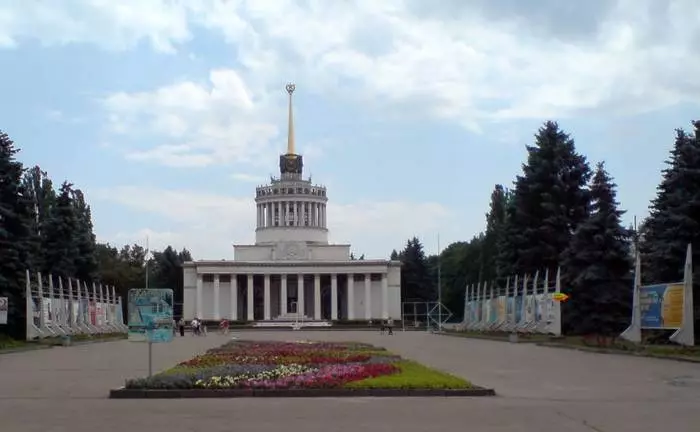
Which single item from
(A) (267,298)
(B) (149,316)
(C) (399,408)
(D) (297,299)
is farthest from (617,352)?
(D) (297,299)

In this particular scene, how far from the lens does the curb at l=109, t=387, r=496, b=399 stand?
1491 centimetres

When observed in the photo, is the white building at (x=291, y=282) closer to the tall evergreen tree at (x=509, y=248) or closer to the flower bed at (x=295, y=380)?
the tall evergreen tree at (x=509, y=248)

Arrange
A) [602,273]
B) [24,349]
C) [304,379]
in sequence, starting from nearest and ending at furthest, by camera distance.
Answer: [304,379] < [24,349] < [602,273]

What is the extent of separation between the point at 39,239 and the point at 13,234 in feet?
15.9

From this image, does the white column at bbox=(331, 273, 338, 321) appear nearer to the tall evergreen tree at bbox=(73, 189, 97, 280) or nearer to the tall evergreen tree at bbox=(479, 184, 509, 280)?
the tall evergreen tree at bbox=(479, 184, 509, 280)

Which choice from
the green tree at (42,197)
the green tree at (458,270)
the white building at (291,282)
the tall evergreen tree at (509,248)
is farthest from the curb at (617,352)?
the white building at (291,282)

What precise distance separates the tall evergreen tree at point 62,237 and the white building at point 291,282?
48.5 m

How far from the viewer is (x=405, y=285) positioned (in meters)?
113

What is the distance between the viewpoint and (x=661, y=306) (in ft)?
96.3

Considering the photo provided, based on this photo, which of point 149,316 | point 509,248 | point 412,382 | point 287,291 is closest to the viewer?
point 412,382

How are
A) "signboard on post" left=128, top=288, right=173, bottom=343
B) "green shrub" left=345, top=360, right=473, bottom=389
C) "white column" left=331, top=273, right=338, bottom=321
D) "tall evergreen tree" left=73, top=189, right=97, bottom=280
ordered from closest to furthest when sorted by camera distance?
"green shrub" left=345, top=360, right=473, bottom=389
"signboard on post" left=128, top=288, right=173, bottom=343
"tall evergreen tree" left=73, top=189, right=97, bottom=280
"white column" left=331, top=273, right=338, bottom=321

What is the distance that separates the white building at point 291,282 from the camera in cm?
10731

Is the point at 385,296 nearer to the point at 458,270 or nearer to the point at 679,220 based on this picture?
the point at 458,270

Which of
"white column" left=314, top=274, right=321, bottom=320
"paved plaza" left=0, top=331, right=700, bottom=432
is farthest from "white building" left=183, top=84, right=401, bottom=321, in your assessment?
"paved plaza" left=0, top=331, right=700, bottom=432
